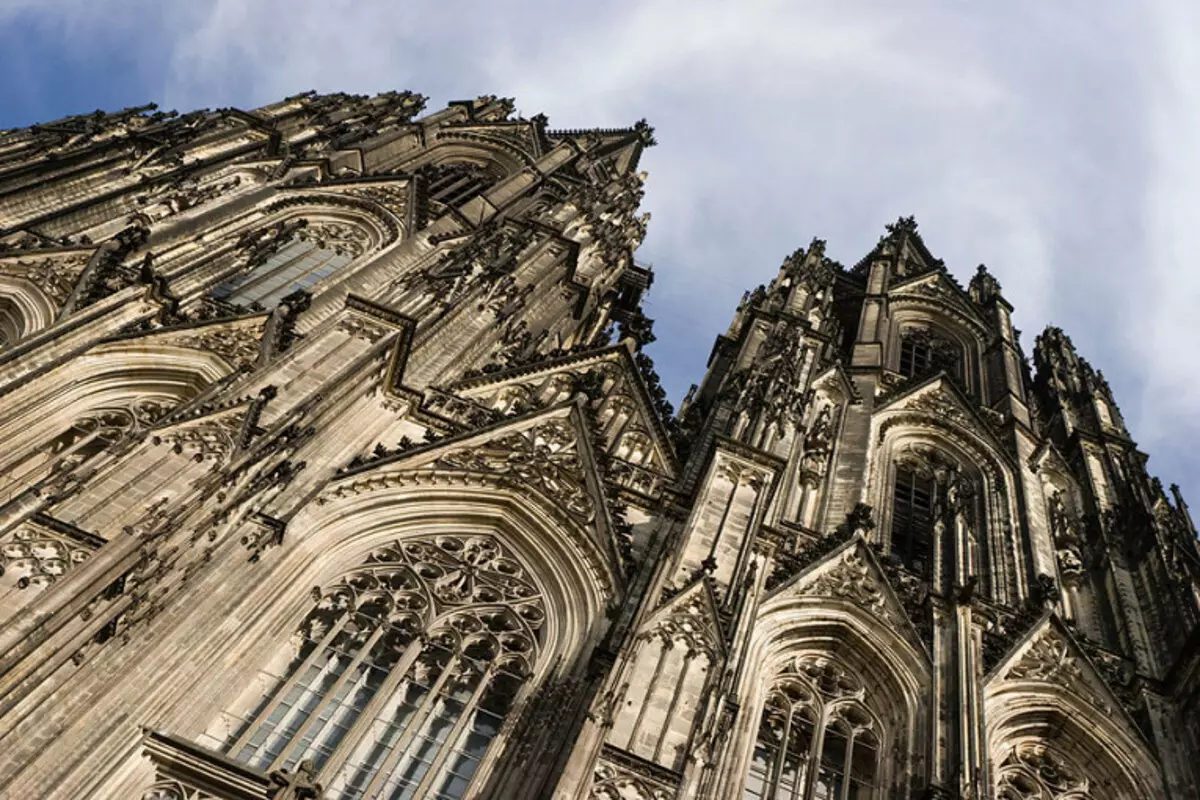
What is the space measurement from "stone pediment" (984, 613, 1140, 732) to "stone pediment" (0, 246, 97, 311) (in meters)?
13.9

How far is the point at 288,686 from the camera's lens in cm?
1098

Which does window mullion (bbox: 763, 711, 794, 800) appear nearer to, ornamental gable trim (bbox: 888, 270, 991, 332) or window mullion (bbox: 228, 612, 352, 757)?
window mullion (bbox: 228, 612, 352, 757)

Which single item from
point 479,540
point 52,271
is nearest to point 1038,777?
point 479,540

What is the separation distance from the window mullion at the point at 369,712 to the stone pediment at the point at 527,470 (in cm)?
225

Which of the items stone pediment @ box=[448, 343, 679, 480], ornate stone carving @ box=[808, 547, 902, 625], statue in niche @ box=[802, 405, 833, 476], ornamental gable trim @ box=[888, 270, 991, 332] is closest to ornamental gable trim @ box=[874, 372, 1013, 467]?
statue in niche @ box=[802, 405, 833, 476]

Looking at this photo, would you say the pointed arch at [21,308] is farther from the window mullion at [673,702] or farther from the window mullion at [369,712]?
the window mullion at [673,702]

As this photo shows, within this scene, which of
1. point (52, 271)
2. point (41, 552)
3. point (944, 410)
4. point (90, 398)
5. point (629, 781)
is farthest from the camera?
point (944, 410)

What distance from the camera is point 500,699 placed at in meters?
11.6

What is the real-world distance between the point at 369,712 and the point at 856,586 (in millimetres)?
6844

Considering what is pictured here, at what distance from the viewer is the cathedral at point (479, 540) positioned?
382 inches

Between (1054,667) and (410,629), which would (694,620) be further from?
(1054,667)

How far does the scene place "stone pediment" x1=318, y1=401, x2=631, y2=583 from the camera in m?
13.5

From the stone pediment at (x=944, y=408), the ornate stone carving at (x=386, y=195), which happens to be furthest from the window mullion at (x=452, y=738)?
the ornate stone carving at (x=386, y=195)

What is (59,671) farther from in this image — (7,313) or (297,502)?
(7,313)
